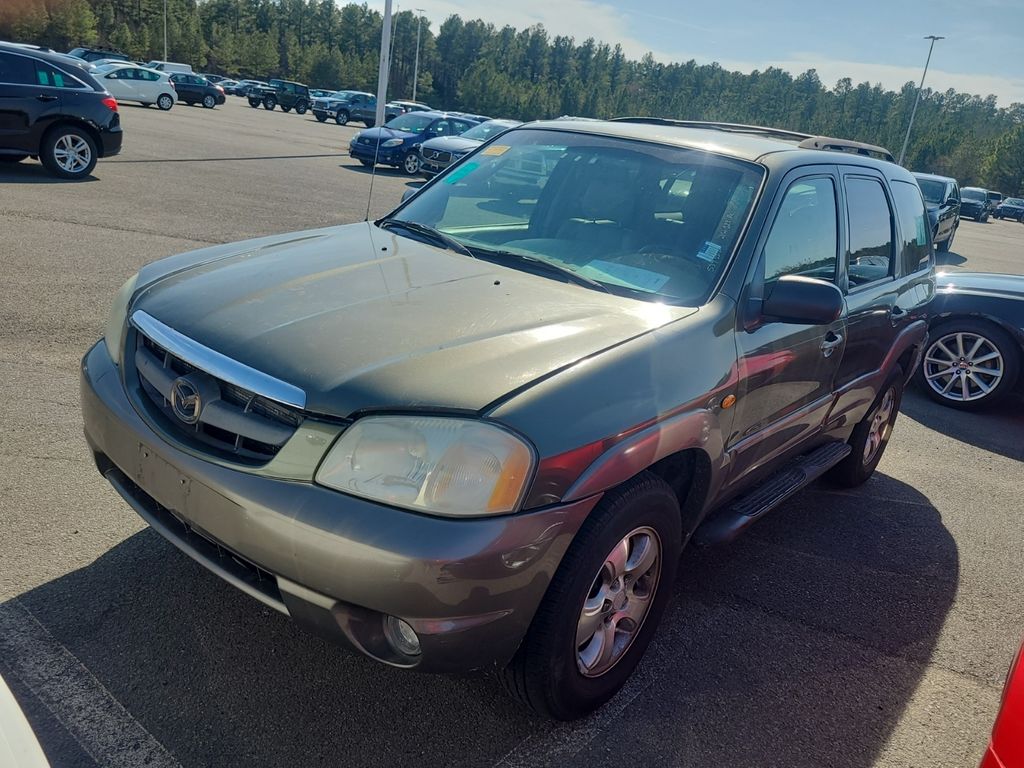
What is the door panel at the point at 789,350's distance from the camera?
9.87 feet

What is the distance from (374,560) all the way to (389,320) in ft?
2.68

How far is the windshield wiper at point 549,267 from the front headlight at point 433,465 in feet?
3.52

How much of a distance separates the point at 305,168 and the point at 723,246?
16.5 meters

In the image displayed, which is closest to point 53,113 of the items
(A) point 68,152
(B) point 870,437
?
(A) point 68,152

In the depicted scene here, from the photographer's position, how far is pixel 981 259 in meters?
20.2

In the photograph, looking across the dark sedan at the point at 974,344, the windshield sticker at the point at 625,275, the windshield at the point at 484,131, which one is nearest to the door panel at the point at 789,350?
the windshield sticker at the point at 625,275

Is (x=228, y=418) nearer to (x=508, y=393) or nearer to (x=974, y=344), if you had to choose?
(x=508, y=393)

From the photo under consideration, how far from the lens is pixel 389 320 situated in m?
2.49

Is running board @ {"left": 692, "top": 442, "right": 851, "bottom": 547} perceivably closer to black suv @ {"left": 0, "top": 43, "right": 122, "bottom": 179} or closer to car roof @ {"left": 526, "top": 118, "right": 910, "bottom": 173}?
car roof @ {"left": 526, "top": 118, "right": 910, "bottom": 173}

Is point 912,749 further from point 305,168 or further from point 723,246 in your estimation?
point 305,168

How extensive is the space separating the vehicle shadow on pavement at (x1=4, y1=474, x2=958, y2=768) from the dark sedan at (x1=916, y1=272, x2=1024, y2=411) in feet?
13.3

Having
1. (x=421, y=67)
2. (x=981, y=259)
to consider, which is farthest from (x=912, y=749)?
(x=421, y=67)

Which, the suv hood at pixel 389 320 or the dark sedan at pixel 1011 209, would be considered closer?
the suv hood at pixel 389 320

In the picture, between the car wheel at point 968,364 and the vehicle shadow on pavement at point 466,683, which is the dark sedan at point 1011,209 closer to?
the car wheel at point 968,364
